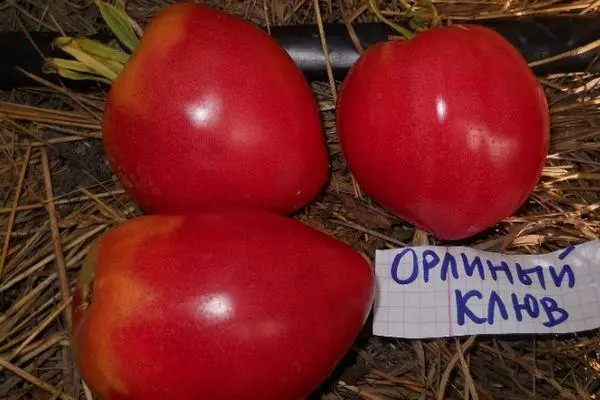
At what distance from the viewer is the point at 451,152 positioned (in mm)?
759

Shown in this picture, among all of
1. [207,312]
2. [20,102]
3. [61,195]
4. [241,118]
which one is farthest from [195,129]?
[20,102]

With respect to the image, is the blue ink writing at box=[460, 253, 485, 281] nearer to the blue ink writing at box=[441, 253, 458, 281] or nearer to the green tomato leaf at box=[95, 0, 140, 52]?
the blue ink writing at box=[441, 253, 458, 281]

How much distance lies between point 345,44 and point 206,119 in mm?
341

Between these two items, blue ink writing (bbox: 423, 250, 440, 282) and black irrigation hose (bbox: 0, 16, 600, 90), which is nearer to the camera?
blue ink writing (bbox: 423, 250, 440, 282)

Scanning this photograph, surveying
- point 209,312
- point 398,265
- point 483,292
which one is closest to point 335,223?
point 398,265

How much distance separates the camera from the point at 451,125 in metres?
0.75

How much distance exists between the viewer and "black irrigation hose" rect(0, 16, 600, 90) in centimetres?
102

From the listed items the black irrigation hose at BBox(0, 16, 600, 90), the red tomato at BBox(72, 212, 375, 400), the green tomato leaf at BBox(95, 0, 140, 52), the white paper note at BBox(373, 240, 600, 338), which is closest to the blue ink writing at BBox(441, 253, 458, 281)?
the white paper note at BBox(373, 240, 600, 338)

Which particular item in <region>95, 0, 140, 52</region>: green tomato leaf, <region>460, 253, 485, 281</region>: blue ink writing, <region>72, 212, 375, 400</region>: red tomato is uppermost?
<region>95, 0, 140, 52</region>: green tomato leaf

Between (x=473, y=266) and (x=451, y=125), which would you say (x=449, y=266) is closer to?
(x=473, y=266)

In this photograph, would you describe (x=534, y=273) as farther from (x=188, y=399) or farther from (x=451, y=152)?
(x=188, y=399)

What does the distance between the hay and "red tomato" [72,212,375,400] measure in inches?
7.7

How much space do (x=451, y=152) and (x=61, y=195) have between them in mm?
540

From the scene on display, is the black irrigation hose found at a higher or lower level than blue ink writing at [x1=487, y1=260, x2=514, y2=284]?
higher
